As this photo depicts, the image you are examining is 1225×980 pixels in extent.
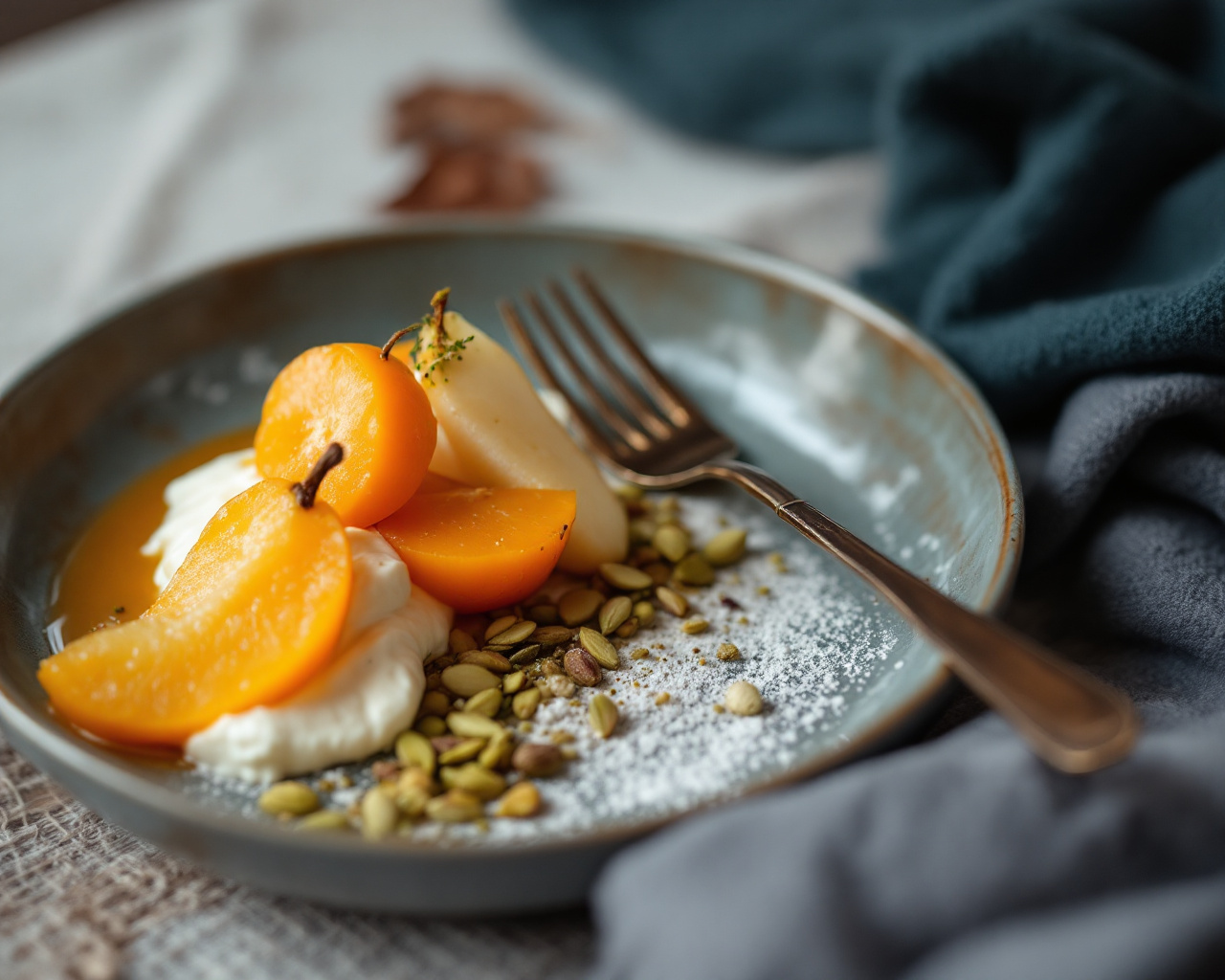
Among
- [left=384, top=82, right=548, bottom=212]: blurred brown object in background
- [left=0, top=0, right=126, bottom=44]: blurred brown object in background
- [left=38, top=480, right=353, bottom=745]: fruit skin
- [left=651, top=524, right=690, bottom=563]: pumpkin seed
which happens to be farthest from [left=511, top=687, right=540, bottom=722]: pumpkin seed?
[left=0, top=0, right=126, bottom=44]: blurred brown object in background

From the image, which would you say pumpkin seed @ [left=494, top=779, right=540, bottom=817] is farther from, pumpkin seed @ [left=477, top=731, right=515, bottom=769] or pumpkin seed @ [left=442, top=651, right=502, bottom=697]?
pumpkin seed @ [left=442, top=651, right=502, bottom=697]

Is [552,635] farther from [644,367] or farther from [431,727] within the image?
[644,367]

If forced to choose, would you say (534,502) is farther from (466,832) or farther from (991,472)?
(991,472)

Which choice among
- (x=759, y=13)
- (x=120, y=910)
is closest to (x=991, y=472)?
(x=120, y=910)

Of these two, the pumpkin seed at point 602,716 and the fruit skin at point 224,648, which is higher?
the fruit skin at point 224,648

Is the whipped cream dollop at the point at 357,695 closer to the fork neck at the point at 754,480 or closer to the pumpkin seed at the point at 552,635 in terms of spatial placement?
the pumpkin seed at the point at 552,635

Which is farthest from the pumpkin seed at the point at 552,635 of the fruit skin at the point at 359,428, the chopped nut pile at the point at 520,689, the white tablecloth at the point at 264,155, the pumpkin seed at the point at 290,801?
the white tablecloth at the point at 264,155

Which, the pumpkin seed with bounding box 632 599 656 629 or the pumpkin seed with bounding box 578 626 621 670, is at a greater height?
the pumpkin seed with bounding box 578 626 621 670

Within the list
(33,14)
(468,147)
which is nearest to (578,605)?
(468,147)
